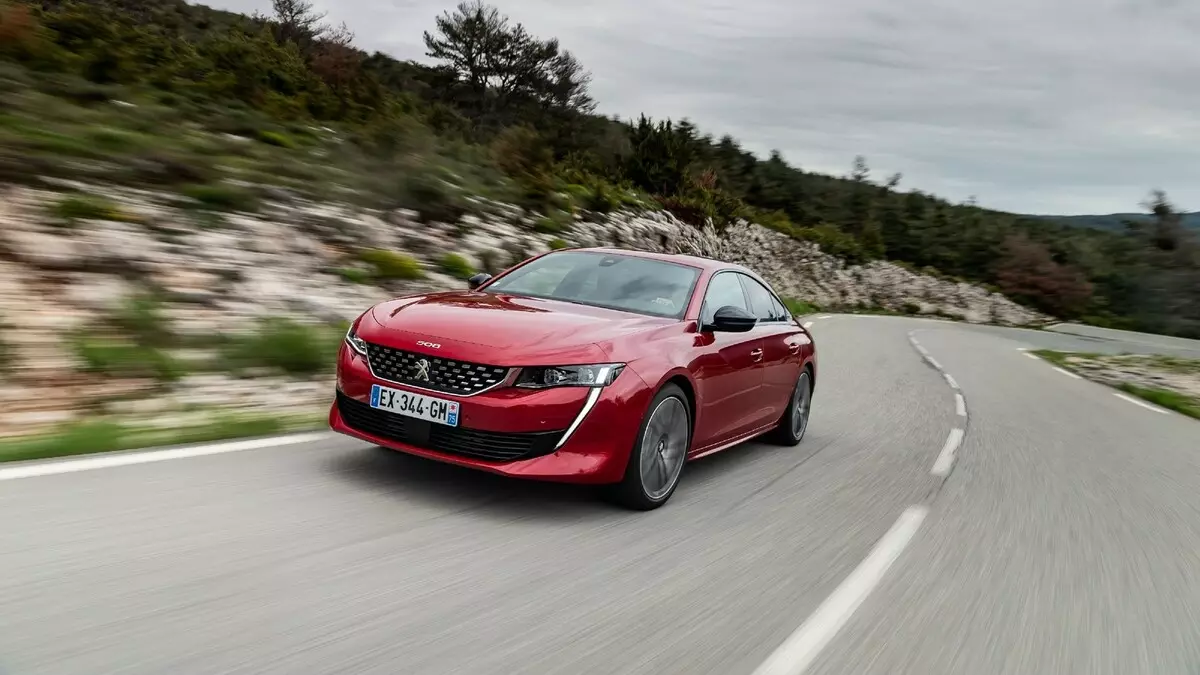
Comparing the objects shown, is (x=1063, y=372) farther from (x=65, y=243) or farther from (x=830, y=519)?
(x=65, y=243)

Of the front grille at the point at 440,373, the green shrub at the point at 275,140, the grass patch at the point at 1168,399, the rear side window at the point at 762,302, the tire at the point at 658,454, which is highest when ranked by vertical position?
the green shrub at the point at 275,140

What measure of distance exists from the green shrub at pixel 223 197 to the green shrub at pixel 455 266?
9.28ft

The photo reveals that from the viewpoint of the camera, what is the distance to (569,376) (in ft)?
16.6

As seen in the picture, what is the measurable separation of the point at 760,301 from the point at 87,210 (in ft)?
20.1

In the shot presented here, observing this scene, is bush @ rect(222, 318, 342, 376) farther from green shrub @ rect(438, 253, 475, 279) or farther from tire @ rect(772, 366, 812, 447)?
green shrub @ rect(438, 253, 475, 279)

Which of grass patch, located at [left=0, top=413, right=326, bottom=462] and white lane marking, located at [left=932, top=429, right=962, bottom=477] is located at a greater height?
grass patch, located at [left=0, top=413, right=326, bottom=462]

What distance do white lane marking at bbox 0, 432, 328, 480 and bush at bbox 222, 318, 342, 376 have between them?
7.10ft

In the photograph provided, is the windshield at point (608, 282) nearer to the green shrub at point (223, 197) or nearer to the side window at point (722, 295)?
the side window at point (722, 295)

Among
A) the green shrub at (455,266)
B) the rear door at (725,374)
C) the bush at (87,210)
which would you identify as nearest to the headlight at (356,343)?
the rear door at (725,374)

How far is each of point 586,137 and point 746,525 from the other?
148 feet

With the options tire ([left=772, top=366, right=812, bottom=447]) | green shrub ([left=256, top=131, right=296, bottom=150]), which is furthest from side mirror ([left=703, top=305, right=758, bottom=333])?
green shrub ([left=256, top=131, right=296, bottom=150])

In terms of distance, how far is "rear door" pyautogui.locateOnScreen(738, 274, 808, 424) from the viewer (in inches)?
291

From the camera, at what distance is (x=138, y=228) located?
383 inches

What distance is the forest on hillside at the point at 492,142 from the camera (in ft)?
47.6
